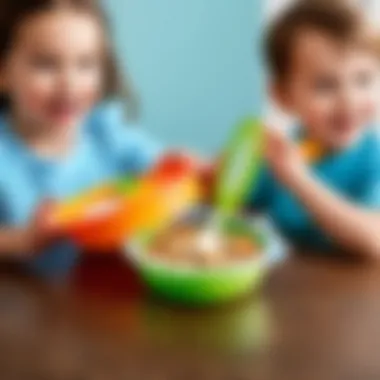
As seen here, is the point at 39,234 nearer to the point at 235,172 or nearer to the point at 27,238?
the point at 27,238

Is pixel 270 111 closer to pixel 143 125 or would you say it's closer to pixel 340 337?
pixel 143 125

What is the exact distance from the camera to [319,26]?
1.10 meters

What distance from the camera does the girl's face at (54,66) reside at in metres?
1.08

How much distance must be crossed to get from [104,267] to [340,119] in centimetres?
32

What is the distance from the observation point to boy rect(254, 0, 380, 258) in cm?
106

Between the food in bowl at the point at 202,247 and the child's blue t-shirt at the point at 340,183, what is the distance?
0.50 ft

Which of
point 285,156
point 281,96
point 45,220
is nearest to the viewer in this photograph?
point 45,220

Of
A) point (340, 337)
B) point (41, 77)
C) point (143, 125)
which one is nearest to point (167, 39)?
point (143, 125)

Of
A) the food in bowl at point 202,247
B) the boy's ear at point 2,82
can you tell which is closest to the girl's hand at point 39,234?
the food in bowl at point 202,247

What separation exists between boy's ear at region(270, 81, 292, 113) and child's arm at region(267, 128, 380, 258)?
0.11 metres

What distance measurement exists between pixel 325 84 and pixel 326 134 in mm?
67

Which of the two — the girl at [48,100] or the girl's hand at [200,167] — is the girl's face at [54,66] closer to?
the girl at [48,100]

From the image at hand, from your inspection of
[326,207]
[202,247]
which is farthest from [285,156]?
[202,247]

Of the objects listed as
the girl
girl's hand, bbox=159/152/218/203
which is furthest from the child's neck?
girl's hand, bbox=159/152/218/203
